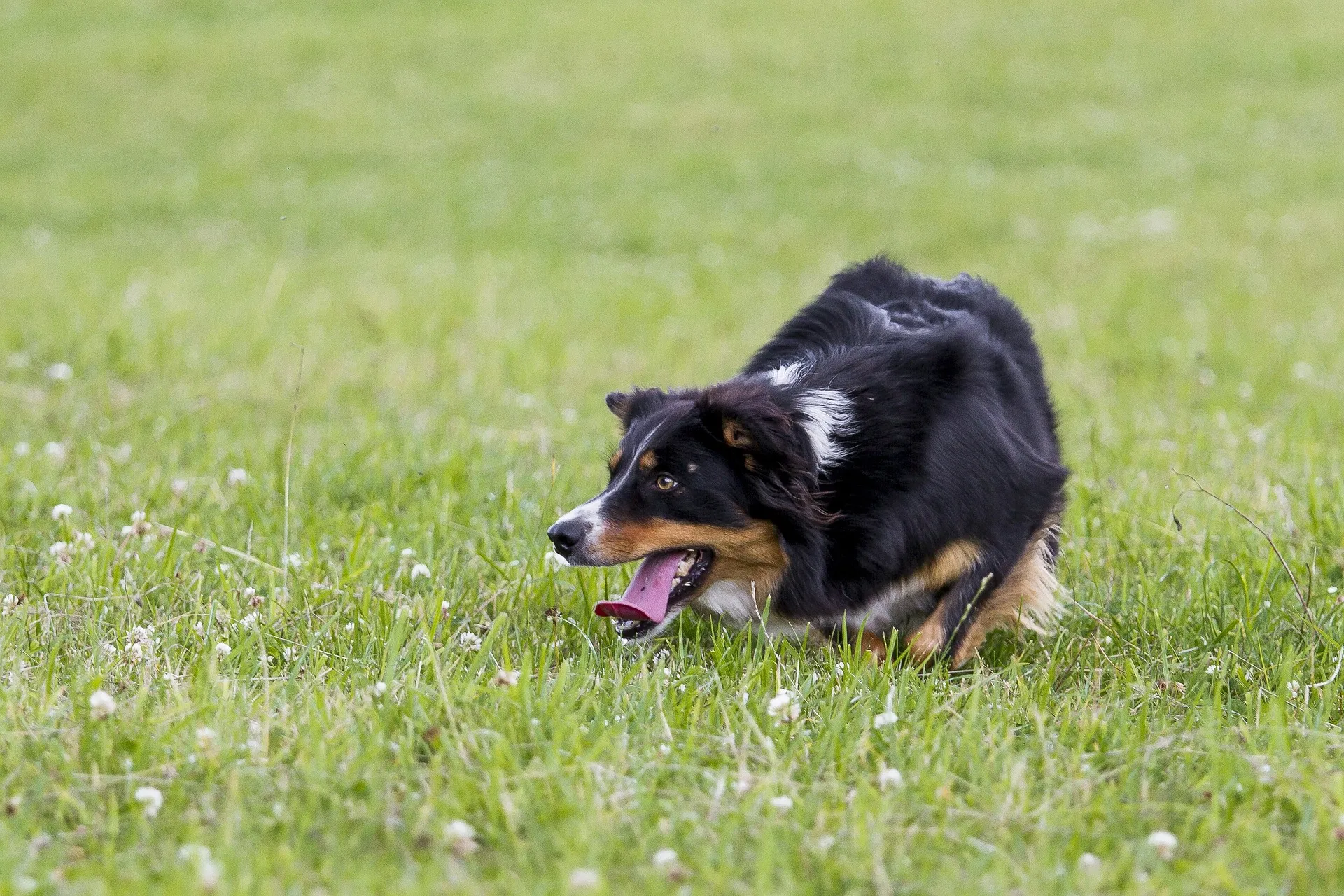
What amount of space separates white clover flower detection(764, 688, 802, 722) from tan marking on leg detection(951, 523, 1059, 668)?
2.80ft

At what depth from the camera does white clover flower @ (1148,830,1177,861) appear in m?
2.38

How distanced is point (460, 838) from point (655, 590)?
3.89ft

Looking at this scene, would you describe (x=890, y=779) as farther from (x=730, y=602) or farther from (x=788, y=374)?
(x=788, y=374)

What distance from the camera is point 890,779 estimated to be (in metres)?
2.65

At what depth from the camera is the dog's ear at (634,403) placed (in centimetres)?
377

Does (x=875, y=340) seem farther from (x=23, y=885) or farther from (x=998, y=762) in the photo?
(x=23, y=885)

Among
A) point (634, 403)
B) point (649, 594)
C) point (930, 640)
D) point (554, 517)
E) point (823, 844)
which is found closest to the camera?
point (823, 844)

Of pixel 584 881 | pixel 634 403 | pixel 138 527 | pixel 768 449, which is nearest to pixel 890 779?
pixel 584 881

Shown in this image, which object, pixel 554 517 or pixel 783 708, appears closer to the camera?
pixel 783 708

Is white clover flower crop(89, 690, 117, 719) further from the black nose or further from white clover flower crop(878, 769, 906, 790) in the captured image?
white clover flower crop(878, 769, 906, 790)

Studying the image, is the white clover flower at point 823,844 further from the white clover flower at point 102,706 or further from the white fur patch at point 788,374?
the white fur patch at point 788,374

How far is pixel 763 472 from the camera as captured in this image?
338 centimetres

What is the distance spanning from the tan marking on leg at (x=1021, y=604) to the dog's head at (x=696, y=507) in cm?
59

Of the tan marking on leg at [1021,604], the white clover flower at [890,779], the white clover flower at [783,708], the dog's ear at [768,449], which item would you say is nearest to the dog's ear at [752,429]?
the dog's ear at [768,449]
